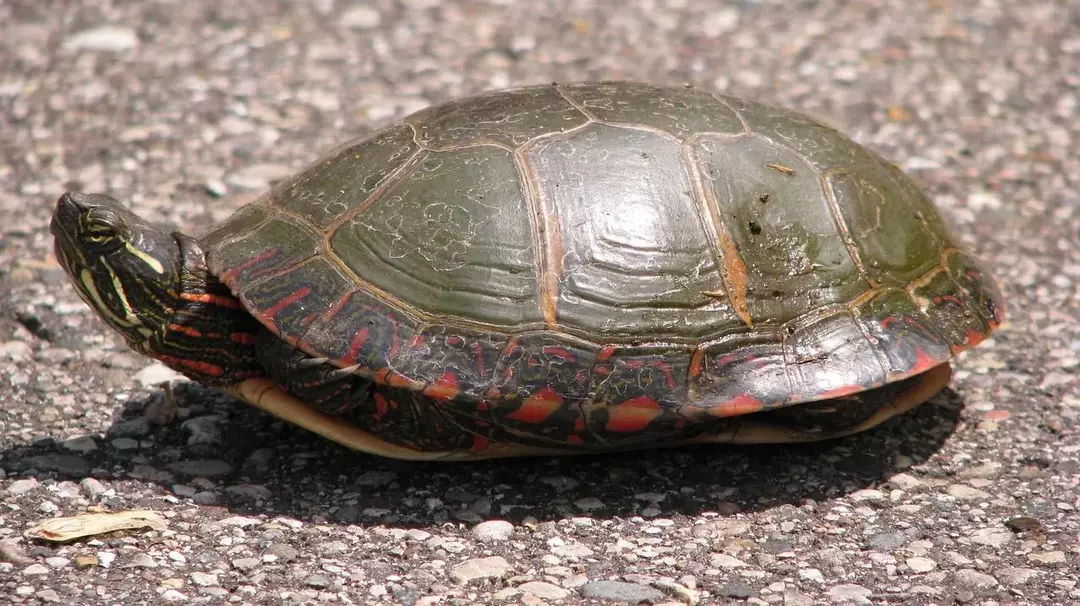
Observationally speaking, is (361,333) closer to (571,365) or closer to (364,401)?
(364,401)

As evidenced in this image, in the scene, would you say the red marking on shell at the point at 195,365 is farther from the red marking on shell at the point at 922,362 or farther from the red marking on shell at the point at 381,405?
the red marking on shell at the point at 922,362

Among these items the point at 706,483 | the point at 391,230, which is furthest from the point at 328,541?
the point at 706,483

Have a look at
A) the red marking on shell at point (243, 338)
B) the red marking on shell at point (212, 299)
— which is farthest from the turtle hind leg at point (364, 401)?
the red marking on shell at point (212, 299)

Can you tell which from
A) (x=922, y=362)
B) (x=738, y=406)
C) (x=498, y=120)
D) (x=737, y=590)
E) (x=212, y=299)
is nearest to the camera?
(x=737, y=590)

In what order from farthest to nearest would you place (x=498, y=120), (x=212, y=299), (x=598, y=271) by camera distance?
(x=498, y=120)
(x=212, y=299)
(x=598, y=271)

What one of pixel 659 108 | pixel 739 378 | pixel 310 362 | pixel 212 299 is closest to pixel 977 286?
pixel 739 378

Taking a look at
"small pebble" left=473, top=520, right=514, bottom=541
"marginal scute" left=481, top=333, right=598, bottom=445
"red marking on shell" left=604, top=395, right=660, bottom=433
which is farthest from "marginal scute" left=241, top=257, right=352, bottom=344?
"red marking on shell" left=604, top=395, right=660, bottom=433
